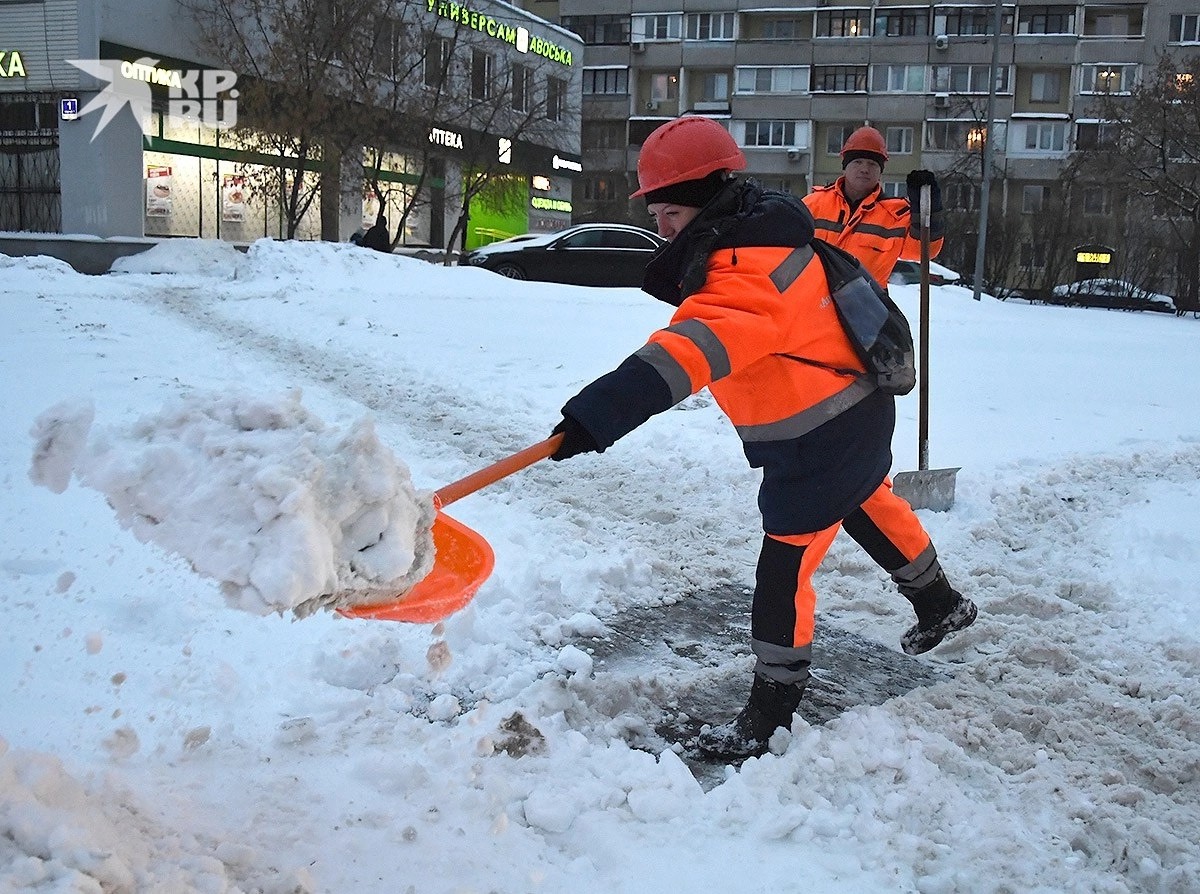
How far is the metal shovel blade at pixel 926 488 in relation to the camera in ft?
16.6

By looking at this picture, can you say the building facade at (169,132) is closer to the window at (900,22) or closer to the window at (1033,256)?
the window at (1033,256)

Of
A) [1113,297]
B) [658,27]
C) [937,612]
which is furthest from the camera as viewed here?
[658,27]

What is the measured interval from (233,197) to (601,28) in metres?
31.2

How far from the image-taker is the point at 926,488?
16.8ft

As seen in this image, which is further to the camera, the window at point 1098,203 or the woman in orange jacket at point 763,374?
the window at point 1098,203

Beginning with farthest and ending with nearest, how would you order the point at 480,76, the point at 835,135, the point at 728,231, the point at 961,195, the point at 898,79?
the point at 835,135 → the point at 898,79 → the point at 961,195 → the point at 480,76 → the point at 728,231

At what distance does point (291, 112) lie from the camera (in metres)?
22.1

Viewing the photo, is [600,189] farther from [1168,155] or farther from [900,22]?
[1168,155]

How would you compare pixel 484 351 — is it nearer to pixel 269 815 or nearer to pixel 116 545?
pixel 116 545

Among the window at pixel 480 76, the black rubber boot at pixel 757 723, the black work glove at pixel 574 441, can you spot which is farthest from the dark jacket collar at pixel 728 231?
the window at pixel 480 76

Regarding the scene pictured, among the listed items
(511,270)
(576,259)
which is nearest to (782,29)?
(576,259)

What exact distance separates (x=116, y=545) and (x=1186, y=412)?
7.42 metres

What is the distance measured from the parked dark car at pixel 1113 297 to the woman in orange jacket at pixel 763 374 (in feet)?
88.4

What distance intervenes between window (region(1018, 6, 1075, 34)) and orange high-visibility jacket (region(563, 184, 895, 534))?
51460 mm
